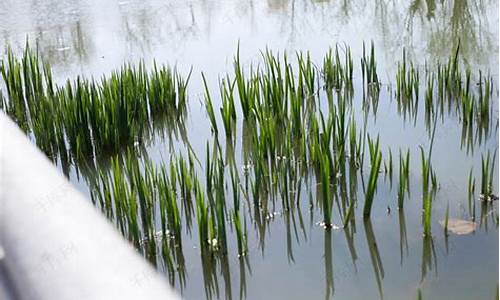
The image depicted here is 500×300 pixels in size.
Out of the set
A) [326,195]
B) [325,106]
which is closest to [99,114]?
[325,106]

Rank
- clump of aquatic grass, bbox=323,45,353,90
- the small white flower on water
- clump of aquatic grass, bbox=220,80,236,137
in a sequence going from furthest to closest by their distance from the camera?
clump of aquatic grass, bbox=323,45,353,90, clump of aquatic grass, bbox=220,80,236,137, the small white flower on water

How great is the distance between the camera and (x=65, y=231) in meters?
0.71

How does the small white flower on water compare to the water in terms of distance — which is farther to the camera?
the small white flower on water

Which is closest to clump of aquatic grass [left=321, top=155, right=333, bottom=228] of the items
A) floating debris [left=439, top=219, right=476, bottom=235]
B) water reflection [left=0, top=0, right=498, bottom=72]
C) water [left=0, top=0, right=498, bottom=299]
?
water [left=0, top=0, right=498, bottom=299]

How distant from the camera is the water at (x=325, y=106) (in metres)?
2.30

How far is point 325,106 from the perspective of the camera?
4191mm

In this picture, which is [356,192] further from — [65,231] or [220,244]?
[65,231]

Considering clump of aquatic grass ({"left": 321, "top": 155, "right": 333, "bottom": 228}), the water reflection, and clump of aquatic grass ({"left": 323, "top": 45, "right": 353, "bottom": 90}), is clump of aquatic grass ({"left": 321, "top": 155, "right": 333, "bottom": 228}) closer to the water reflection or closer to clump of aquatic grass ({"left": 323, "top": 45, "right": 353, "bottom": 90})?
clump of aquatic grass ({"left": 323, "top": 45, "right": 353, "bottom": 90})

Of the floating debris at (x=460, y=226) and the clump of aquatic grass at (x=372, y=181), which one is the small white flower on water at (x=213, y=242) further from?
the floating debris at (x=460, y=226)

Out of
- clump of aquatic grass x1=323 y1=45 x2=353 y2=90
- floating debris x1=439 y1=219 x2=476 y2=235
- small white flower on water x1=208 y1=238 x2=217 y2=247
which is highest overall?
clump of aquatic grass x1=323 y1=45 x2=353 y2=90

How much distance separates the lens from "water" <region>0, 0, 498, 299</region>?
2.30 metres

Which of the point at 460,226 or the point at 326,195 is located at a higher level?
the point at 326,195

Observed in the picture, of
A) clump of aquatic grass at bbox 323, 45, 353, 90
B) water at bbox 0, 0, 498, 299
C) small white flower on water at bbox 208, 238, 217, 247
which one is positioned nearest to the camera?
water at bbox 0, 0, 498, 299

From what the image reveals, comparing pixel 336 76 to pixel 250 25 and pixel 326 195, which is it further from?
pixel 250 25
